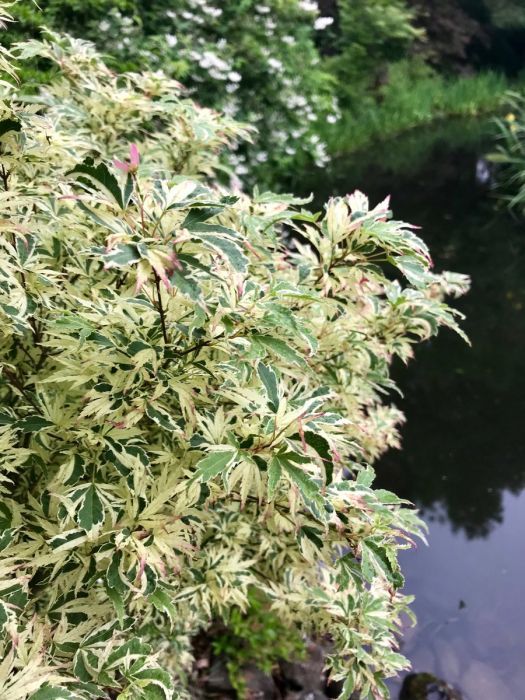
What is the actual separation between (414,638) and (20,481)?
2.15m

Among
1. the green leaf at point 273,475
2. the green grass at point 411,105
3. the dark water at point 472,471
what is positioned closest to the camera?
the green leaf at point 273,475

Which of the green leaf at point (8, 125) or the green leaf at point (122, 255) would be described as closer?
the green leaf at point (122, 255)

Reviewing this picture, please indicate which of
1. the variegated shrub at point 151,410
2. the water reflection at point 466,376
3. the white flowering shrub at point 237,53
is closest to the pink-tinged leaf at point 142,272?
the variegated shrub at point 151,410

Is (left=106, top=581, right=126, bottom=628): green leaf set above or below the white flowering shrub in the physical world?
above

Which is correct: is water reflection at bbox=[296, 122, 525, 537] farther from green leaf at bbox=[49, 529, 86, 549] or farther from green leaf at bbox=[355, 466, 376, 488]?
green leaf at bbox=[49, 529, 86, 549]

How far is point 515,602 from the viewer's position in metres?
3.04

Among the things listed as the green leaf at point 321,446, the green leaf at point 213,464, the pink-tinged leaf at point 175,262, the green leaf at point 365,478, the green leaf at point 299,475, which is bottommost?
the green leaf at point 365,478

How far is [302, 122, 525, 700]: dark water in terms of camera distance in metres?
2.76

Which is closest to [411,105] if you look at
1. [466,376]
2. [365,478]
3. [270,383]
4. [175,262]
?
[466,376]

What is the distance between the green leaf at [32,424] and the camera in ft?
3.81

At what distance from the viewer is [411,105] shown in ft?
35.6

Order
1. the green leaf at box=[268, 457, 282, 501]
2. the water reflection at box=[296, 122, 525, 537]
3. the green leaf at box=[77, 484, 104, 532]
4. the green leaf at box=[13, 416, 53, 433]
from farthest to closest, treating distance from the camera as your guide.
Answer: the water reflection at box=[296, 122, 525, 537] → the green leaf at box=[13, 416, 53, 433] → the green leaf at box=[77, 484, 104, 532] → the green leaf at box=[268, 457, 282, 501]

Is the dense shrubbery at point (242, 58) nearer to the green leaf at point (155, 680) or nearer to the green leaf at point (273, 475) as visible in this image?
the green leaf at point (273, 475)

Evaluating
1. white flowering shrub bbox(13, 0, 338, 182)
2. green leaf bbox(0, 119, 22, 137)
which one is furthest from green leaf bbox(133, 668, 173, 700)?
white flowering shrub bbox(13, 0, 338, 182)
